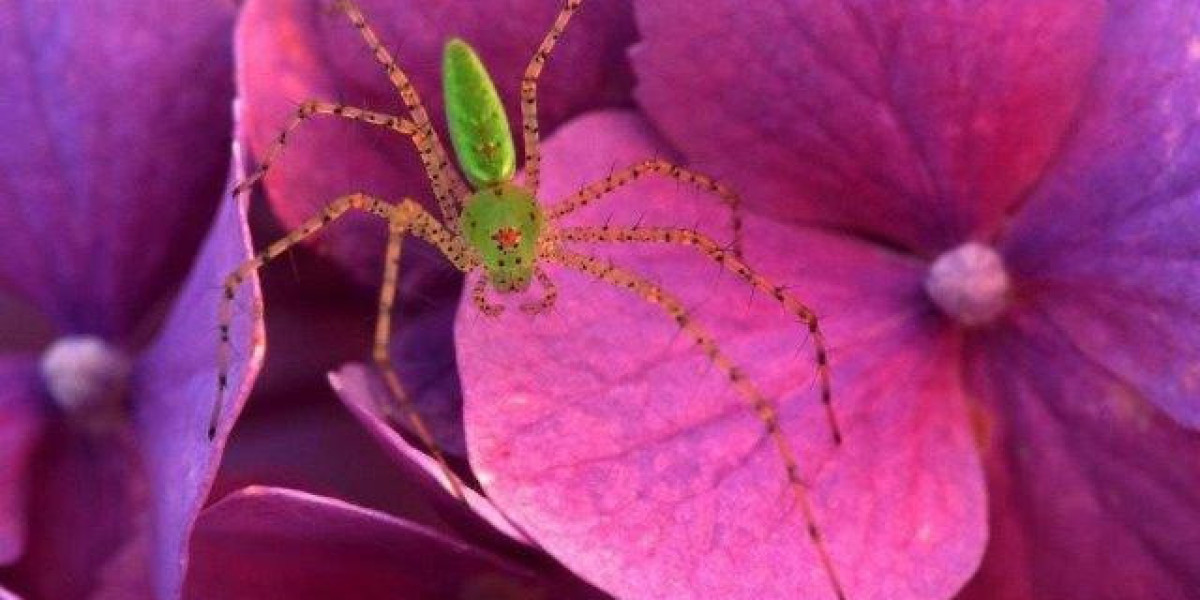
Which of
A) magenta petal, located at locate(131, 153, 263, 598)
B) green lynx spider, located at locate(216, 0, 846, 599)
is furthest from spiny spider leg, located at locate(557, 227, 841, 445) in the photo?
magenta petal, located at locate(131, 153, 263, 598)

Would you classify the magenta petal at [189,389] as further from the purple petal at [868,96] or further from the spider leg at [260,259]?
the purple petal at [868,96]

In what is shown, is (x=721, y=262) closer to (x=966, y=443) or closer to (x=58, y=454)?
(x=966, y=443)

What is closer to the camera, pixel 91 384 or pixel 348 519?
pixel 348 519

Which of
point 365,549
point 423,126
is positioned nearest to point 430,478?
point 365,549

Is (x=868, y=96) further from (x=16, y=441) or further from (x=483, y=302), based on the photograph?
(x=16, y=441)

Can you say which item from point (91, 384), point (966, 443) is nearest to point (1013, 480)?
point (966, 443)
